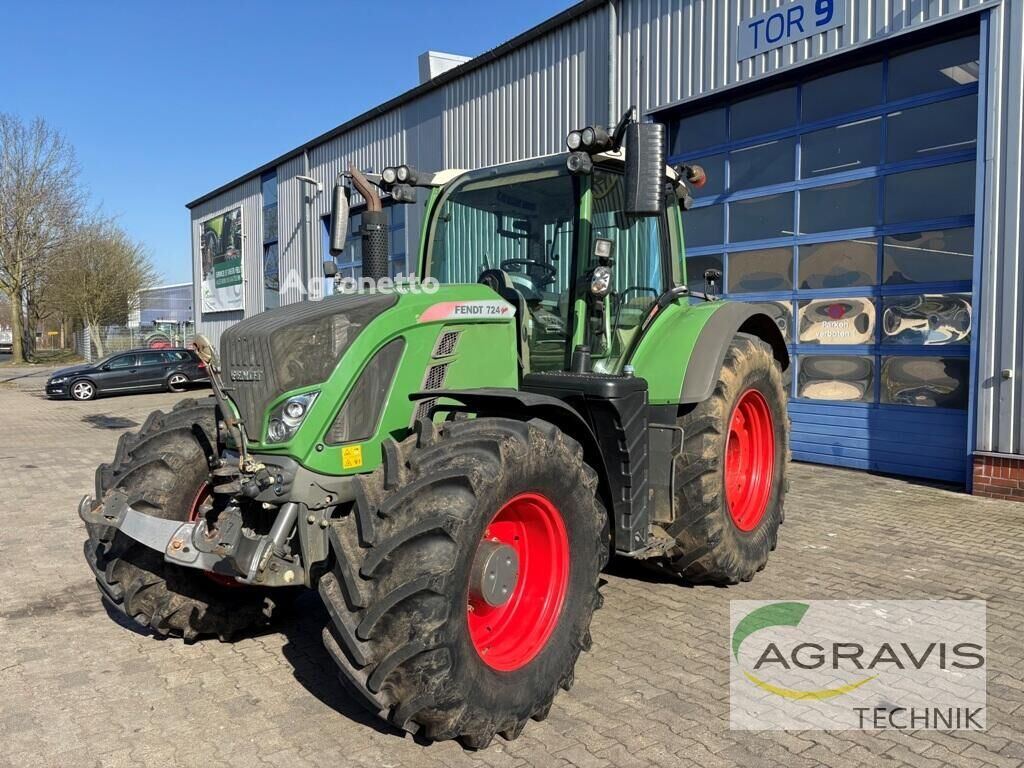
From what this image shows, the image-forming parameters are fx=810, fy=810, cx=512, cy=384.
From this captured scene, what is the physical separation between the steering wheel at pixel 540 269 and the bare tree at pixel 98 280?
36582 mm

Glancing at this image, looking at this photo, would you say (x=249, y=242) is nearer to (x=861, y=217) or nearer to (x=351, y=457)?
(x=861, y=217)

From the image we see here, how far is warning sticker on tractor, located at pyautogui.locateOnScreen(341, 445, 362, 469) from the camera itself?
3.16 metres

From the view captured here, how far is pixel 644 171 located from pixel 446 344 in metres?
1.12

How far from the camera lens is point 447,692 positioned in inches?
107

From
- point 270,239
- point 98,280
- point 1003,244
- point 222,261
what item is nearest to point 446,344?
point 1003,244

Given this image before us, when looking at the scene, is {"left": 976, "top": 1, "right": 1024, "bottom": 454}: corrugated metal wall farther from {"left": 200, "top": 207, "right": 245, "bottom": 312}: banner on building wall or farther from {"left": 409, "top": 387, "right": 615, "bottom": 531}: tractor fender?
{"left": 200, "top": 207, "right": 245, "bottom": 312}: banner on building wall

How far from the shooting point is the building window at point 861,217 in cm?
777

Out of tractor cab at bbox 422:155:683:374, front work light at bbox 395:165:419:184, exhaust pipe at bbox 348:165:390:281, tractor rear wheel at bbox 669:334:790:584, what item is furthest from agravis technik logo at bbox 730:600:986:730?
front work light at bbox 395:165:419:184

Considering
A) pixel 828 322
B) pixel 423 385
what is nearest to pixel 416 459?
pixel 423 385

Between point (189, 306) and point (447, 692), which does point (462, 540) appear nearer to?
point (447, 692)

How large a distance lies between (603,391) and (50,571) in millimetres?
4053

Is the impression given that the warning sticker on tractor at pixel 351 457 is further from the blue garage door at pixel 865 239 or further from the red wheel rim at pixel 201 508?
the blue garage door at pixel 865 239

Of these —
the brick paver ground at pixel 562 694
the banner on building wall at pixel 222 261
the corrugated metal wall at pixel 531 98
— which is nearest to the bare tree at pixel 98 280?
the banner on building wall at pixel 222 261

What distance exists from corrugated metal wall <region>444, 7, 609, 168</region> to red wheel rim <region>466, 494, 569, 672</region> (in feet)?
28.4
